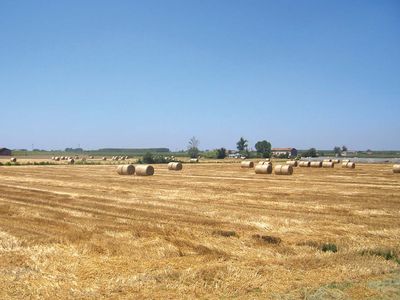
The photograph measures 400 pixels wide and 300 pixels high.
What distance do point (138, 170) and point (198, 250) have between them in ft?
95.5

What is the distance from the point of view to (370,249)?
31.9 feet

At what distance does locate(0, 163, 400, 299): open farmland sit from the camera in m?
7.25

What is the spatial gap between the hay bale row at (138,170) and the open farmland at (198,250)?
784 inches

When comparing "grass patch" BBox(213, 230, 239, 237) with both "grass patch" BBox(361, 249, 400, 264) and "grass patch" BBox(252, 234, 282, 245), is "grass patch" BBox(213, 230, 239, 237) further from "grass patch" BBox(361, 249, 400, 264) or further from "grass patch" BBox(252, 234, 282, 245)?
"grass patch" BBox(361, 249, 400, 264)

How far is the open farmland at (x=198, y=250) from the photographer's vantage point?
7.25 m

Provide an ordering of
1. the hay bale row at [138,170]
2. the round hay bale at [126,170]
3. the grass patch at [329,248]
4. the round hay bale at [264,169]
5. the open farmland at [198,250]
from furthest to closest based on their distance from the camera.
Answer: the round hay bale at [264,169] → the round hay bale at [126,170] → the hay bale row at [138,170] → the grass patch at [329,248] → the open farmland at [198,250]

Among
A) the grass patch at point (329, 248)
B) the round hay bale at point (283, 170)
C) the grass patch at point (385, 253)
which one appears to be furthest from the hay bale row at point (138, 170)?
the grass patch at point (385, 253)

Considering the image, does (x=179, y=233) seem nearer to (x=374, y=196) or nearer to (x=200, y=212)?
(x=200, y=212)

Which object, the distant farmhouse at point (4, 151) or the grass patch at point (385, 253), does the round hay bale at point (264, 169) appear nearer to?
the grass patch at point (385, 253)

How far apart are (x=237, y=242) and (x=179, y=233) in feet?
5.62

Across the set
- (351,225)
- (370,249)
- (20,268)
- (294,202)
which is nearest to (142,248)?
(20,268)

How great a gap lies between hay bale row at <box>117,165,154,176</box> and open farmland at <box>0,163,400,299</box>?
65.3 feet

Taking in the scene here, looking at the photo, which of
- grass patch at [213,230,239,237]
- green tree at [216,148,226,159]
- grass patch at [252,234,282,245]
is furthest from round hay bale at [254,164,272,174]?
green tree at [216,148,226,159]

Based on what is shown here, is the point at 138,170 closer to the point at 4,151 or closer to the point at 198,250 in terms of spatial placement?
the point at 198,250
